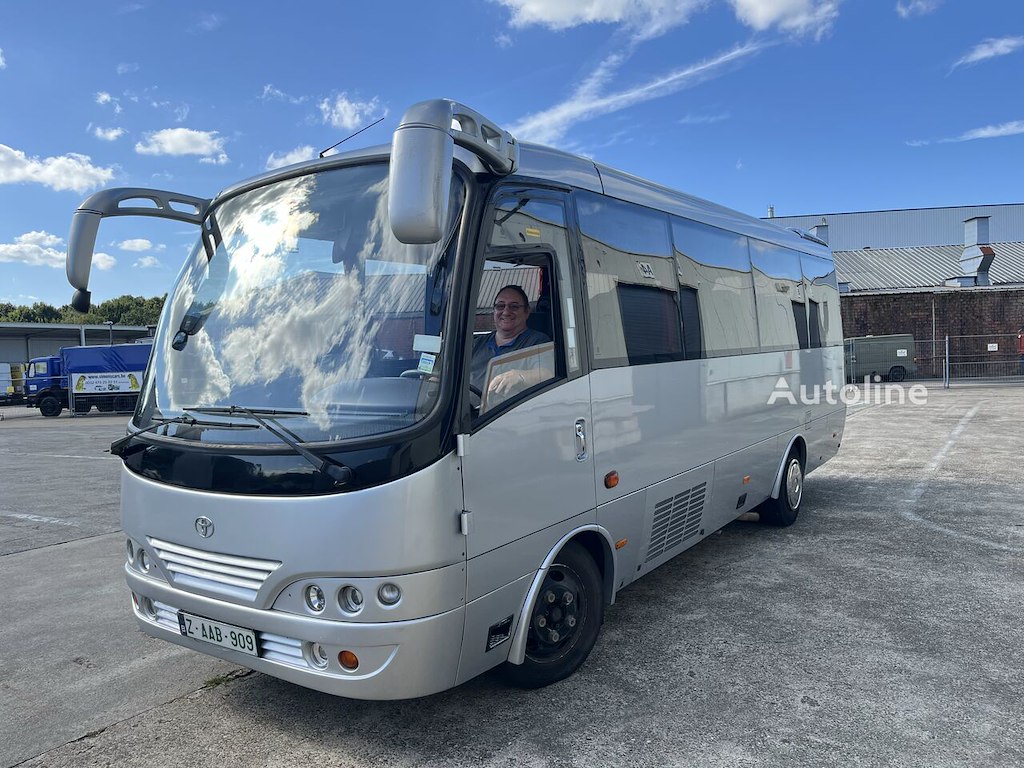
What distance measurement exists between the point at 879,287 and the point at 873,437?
25587 millimetres

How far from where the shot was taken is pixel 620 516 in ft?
14.9

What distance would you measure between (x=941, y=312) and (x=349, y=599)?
120ft

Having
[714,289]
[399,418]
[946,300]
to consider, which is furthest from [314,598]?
[946,300]

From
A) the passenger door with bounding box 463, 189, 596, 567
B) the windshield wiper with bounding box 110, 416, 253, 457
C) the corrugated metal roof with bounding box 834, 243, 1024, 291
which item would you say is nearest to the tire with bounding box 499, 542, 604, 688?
the passenger door with bounding box 463, 189, 596, 567

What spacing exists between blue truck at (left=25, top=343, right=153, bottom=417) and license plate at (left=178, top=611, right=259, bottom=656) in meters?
33.7

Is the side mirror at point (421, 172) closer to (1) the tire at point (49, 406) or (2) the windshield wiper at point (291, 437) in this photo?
(2) the windshield wiper at point (291, 437)

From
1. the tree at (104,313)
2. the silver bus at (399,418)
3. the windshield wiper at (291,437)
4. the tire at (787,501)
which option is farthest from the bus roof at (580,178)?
the tree at (104,313)

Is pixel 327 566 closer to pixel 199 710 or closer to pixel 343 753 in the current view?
pixel 343 753

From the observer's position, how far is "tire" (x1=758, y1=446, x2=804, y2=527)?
7.49 meters

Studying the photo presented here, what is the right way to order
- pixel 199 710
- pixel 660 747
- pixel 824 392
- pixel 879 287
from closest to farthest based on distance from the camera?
pixel 660 747, pixel 199 710, pixel 824 392, pixel 879 287

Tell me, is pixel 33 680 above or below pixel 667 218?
below

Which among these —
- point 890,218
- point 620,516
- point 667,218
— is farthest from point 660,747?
point 890,218

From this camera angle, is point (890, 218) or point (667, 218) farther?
point (890, 218)

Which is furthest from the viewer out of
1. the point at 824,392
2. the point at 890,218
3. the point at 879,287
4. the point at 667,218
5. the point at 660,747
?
the point at 890,218
